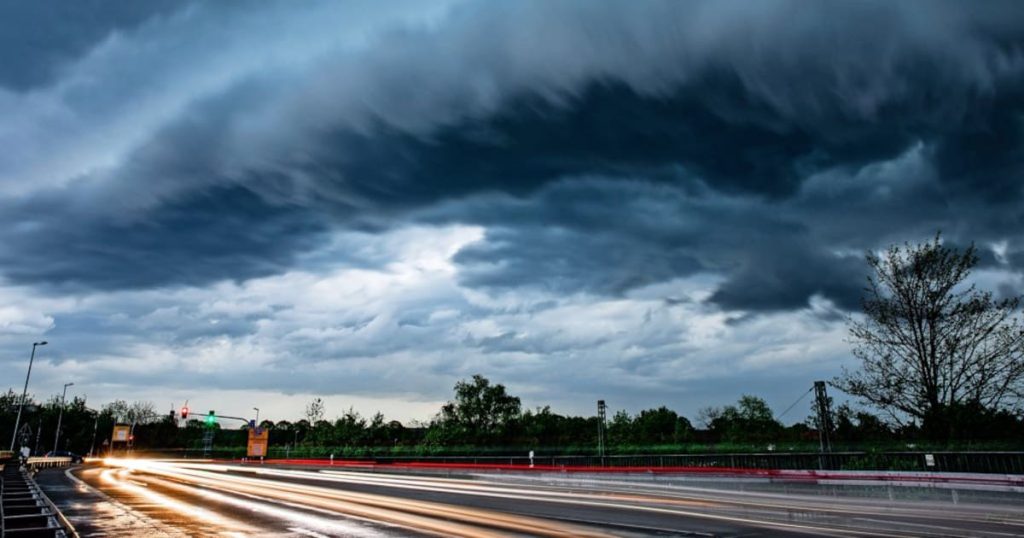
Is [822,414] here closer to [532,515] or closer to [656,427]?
[532,515]

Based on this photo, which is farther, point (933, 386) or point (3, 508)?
point (933, 386)

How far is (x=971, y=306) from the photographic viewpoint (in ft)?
109

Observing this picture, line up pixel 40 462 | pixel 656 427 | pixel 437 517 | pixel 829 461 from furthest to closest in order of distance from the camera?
1. pixel 656 427
2. pixel 40 462
3. pixel 829 461
4. pixel 437 517

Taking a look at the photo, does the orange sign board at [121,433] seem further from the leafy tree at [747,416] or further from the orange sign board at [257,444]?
the leafy tree at [747,416]

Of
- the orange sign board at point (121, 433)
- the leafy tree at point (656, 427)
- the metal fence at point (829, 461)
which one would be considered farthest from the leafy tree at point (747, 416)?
the orange sign board at point (121, 433)

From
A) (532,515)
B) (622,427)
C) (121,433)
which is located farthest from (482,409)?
(121,433)

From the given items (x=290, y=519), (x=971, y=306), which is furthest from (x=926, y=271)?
(x=290, y=519)

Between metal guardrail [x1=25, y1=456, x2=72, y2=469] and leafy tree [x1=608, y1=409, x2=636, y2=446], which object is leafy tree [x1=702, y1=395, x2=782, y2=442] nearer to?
leafy tree [x1=608, y1=409, x2=636, y2=446]

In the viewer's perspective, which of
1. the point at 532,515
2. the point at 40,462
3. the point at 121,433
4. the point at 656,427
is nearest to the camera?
the point at 532,515

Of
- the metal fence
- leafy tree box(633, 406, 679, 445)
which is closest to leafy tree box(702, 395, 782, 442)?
leafy tree box(633, 406, 679, 445)

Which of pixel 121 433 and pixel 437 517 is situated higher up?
pixel 121 433

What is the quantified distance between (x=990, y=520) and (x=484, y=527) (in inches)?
470

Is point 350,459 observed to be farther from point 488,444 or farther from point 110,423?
point 110,423

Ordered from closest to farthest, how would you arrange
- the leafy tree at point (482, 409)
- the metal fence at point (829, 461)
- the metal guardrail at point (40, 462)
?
the metal fence at point (829, 461) → the metal guardrail at point (40, 462) → the leafy tree at point (482, 409)
